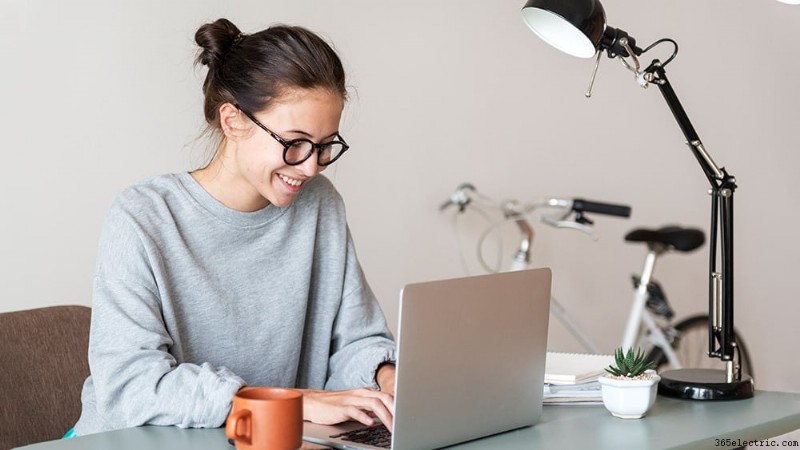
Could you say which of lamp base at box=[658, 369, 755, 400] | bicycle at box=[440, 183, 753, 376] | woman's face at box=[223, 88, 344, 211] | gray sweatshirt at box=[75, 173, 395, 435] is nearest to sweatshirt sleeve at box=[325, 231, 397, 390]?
gray sweatshirt at box=[75, 173, 395, 435]

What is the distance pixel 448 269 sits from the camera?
354 cm

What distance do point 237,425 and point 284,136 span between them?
0.62 m

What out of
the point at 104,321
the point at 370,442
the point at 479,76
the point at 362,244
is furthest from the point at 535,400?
the point at 479,76

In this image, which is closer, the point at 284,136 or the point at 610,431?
the point at 610,431

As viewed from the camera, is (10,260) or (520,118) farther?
(520,118)

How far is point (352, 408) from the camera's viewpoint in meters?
1.42

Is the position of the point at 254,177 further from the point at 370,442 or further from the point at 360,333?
the point at 370,442

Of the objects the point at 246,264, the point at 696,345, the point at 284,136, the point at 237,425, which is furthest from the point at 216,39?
the point at 696,345

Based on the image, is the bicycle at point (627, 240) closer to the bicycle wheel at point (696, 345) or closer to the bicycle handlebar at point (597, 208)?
the bicycle handlebar at point (597, 208)

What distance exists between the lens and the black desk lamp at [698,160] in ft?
5.42

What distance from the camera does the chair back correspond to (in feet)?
5.79

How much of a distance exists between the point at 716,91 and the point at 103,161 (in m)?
2.79

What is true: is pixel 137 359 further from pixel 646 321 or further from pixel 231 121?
pixel 646 321

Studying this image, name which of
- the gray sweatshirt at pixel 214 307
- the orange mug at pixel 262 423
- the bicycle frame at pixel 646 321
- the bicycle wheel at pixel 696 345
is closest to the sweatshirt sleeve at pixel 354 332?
the gray sweatshirt at pixel 214 307
